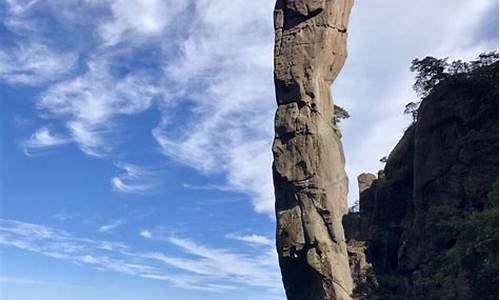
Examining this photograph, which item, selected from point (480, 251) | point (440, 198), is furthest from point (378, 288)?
point (480, 251)

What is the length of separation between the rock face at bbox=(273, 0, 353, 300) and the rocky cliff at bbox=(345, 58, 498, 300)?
10.4ft

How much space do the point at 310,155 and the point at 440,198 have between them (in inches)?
317

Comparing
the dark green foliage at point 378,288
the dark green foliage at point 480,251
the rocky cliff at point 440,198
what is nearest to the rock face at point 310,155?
the dark green foliage at point 378,288

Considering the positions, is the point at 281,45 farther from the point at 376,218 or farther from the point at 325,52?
the point at 376,218

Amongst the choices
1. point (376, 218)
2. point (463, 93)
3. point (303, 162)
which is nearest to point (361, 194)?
point (376, 218)

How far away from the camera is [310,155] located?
117 ft

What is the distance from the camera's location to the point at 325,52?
37.3 meters

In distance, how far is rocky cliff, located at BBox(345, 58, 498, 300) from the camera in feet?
81.2

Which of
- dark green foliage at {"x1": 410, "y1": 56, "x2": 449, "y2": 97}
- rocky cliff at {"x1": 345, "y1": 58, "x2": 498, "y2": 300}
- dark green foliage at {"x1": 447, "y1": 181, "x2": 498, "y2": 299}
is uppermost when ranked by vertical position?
dark green foliage at {"x1": 410, "y1": 56, "x2": 449, "y2": 97}

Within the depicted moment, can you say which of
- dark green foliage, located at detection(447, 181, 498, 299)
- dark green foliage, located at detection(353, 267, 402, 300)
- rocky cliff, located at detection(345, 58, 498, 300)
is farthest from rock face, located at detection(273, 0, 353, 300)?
dark green foliage, located at detection(447, 181, 498, 299)

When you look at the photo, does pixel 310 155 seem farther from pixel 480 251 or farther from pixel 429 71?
pixel 480 251

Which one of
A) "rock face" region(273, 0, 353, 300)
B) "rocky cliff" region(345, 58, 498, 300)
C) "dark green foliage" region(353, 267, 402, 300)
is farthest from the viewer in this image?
"rock face" region(273, 0, 353, 300)

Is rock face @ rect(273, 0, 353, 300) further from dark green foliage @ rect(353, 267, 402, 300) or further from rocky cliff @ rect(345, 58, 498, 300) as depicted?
rocky cliff @ rect(345, 58, 498, 300)

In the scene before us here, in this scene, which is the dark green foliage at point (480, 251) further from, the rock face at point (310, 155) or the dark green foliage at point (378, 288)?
the rock face at point (310, 155)
